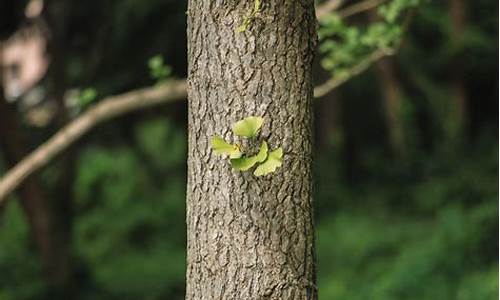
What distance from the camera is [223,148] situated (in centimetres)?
273

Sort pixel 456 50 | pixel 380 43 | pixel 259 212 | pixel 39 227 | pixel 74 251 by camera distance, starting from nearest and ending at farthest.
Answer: pixel 259 212 < pixel 380 43 < pixel 39 227 < pixel 74 251 < pixel 456 50

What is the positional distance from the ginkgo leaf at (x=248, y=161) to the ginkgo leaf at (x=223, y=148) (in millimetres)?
15

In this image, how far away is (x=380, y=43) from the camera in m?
5.96

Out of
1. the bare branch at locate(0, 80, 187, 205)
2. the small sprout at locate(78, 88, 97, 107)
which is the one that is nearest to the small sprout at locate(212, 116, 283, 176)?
the small sprout at locate(78, 88, 97, 107)

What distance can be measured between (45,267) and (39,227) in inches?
20.3

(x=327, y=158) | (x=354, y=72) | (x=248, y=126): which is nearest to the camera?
(x=248, y=126)

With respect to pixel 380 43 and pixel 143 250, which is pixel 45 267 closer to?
pixel 143 250

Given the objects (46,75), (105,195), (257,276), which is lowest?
(257,276)

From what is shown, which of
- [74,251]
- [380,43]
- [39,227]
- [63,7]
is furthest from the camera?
[63,7]

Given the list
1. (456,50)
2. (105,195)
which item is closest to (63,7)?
(105,195)

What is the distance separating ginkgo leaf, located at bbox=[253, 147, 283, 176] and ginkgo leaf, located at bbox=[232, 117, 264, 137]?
73mm

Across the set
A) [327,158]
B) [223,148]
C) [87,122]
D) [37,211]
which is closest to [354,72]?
[87,122]

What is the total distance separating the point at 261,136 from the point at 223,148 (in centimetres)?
12

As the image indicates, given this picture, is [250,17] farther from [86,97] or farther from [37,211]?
[37,211]
